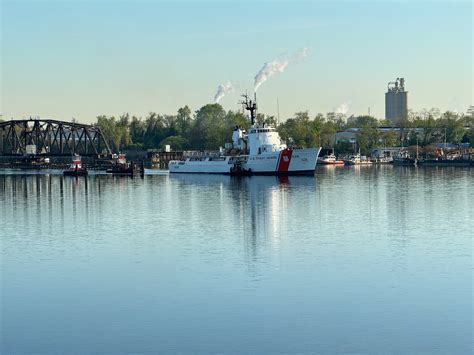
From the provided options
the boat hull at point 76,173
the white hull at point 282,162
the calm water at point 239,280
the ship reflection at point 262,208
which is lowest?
the calm water at point 239,280

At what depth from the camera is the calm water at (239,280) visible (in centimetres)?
2292

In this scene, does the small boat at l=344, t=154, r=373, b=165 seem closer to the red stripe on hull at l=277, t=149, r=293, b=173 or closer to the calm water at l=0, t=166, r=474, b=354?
the red stripe on hull at l=277, t=149, r=293, b=173

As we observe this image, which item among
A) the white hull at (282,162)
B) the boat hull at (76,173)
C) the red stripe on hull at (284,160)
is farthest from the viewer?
the boat hull at (76,173)

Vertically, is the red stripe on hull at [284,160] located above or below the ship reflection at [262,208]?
above

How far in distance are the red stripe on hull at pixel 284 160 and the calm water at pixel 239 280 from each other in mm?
54439

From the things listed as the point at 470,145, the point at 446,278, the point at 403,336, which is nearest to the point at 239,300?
the point at 403,336

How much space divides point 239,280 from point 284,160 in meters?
83.7

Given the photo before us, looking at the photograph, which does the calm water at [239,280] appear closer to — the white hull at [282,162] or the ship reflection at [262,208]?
the ship reflection at [262,208]

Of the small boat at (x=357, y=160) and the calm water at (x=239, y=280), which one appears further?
the small boat at (x=357, y=160)

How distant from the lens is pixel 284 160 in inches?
4478

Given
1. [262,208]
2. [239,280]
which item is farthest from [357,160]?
[239,280]

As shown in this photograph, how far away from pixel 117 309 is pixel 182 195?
4840 cm

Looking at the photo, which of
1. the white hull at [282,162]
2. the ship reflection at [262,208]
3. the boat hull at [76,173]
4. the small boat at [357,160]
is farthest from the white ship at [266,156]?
the small boat at [357,160]

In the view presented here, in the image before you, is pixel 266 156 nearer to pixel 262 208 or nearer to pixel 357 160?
pixel 262 208
